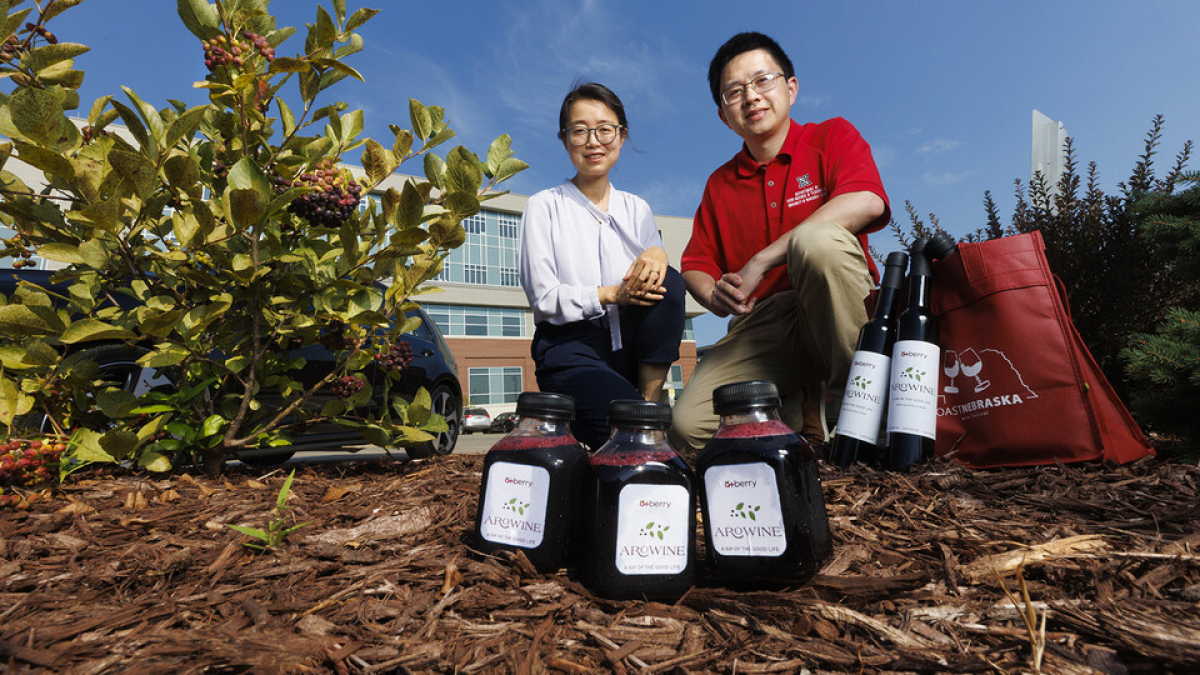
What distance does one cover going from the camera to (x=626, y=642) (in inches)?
34.1

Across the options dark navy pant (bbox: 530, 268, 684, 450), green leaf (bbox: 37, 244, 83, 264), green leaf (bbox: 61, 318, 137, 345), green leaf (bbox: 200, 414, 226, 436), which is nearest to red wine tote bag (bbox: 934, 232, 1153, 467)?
dark navy pant (bbox: 530, 268, 684, 450)

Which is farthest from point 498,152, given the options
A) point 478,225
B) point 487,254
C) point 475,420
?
point 487,254

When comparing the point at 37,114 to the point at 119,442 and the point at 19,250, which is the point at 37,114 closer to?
the point at 19,250

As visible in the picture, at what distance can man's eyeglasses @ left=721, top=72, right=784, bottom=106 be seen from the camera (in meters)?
2.61

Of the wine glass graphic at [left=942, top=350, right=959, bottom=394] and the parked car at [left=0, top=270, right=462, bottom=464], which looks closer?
the wine glass graphic at [left=942, top=350, right=959, bottom=394]

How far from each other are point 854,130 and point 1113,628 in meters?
2.37

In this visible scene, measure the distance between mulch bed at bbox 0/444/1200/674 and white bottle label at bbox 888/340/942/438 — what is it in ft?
0.79

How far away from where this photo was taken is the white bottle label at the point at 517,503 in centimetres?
109

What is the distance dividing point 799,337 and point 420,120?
5.99 ft

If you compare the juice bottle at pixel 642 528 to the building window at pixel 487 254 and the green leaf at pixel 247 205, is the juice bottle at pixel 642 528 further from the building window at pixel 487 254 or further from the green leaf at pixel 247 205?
the building window at pixel 487 254

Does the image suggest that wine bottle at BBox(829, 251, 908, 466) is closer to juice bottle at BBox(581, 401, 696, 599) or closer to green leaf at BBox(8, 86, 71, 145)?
juice bottle at BBox(581, 401, 696, 599)

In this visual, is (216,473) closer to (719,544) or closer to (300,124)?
(300,124)

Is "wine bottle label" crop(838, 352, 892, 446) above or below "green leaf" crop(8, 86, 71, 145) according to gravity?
below

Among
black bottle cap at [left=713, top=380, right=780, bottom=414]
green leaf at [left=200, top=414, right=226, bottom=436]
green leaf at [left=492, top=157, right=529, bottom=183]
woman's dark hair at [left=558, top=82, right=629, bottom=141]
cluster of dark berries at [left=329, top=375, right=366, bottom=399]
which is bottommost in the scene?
green leaf at [left=200, top=414, right=226, bottom=436]
